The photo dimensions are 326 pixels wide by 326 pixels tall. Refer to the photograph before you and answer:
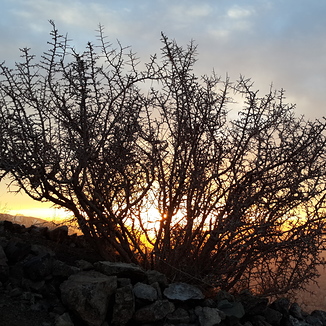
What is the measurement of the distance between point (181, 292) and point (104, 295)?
1.04m

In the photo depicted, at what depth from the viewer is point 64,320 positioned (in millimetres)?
4676

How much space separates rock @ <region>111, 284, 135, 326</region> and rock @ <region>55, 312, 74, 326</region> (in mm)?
500

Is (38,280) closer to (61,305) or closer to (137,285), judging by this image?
(61,305)

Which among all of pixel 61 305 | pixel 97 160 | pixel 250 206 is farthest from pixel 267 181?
pixel 61 305

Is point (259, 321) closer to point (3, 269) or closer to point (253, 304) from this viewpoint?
point (253, 304)

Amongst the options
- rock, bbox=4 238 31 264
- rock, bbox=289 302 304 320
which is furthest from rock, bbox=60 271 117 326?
rock, bbox=289 302 304 320

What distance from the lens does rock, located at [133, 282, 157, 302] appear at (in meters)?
5.09

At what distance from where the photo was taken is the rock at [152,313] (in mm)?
5018

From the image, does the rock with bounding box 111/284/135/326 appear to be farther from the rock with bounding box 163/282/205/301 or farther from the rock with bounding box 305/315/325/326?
the rock with bounding box 305/315/325/326

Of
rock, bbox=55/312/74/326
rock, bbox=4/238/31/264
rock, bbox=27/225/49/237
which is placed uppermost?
rock, bbox=27/225/49/237

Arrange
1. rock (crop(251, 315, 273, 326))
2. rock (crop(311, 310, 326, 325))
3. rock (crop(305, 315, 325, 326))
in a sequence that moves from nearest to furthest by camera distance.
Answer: rock (crop(251, 315, 273, 326)), rock (crop(305, 315, 325, 326)), rock (crop(311, 310, 326, 325))

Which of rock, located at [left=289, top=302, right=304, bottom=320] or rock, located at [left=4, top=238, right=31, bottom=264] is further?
rock, located at [left=289, top=302, right=304, bottom=320]

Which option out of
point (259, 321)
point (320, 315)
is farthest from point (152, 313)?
point (320, 315)

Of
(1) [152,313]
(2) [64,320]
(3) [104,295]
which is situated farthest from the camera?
(1) [152,313]
